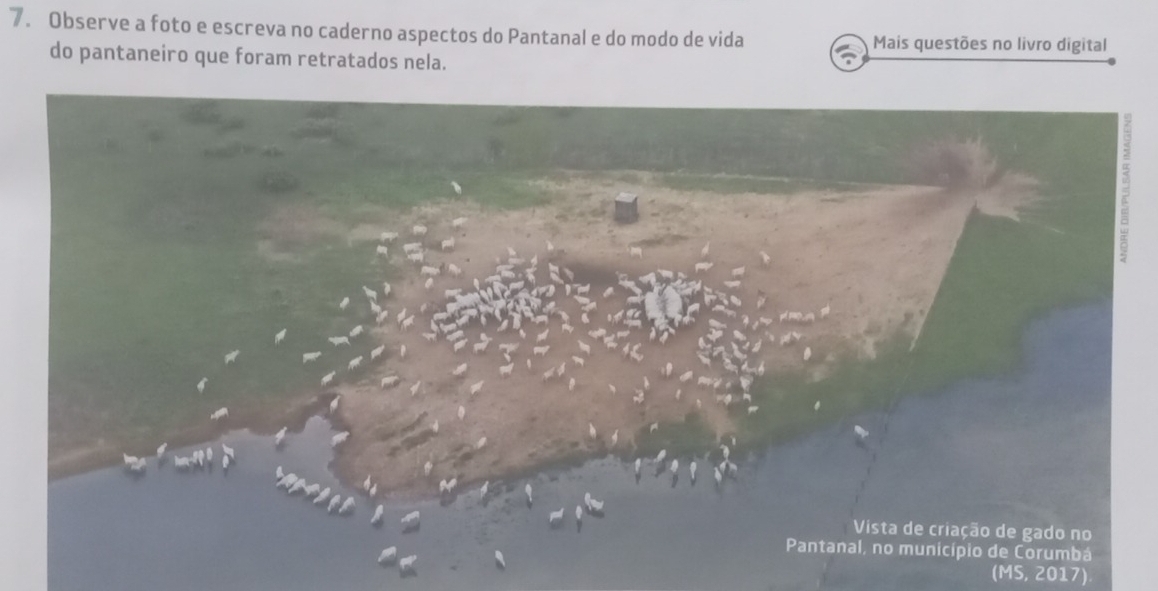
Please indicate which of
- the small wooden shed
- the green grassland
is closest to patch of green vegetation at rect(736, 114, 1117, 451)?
the green grassland

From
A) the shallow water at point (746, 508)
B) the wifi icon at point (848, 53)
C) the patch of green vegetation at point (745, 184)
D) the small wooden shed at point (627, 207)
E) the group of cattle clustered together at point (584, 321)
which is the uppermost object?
the wifi icon at point (848, 53)

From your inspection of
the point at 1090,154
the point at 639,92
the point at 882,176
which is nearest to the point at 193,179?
the point at 639,92

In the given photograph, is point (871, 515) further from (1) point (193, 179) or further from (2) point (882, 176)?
(1) point (193, 179)

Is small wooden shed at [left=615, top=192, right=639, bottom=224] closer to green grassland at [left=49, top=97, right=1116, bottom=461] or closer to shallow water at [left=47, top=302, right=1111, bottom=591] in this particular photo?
green grassland at [left=49, top=97, right=1116, bottom=461]

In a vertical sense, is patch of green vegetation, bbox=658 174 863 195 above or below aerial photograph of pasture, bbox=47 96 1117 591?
above

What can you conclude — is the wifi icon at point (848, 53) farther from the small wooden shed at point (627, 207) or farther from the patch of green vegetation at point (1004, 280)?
the small wooden shed at point (627, 207)

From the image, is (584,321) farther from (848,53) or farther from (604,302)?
(848,53)

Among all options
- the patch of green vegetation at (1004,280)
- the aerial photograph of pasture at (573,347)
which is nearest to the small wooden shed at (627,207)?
the aerial photograph of pasture at (573,347)

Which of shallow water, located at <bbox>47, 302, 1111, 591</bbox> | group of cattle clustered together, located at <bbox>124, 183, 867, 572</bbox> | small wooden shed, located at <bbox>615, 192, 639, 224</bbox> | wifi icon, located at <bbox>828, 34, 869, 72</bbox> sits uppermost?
wifi icon, located at <bbox>828, 34, 869, 72</bbox>
